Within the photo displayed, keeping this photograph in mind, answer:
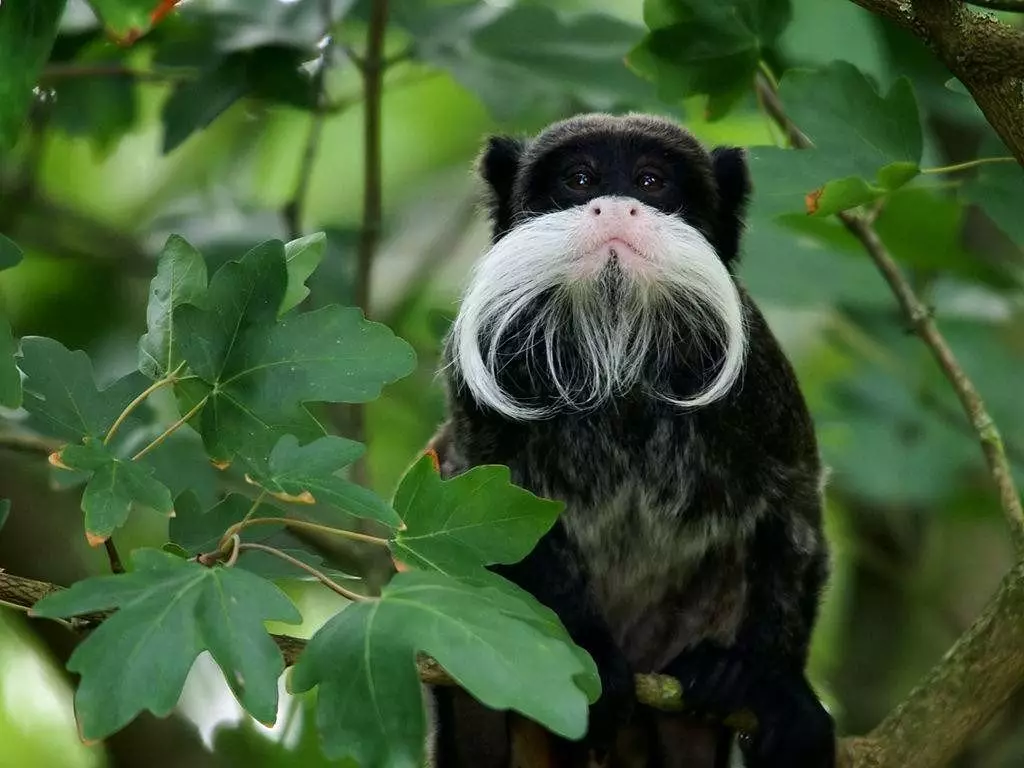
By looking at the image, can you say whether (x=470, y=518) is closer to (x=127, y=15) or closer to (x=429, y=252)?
(x=127, y=15)

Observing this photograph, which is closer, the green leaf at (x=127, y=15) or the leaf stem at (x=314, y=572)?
the leaf stem at (x=314, y=572)

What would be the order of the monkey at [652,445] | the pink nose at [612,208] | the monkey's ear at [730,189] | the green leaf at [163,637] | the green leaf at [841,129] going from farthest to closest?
1. the monkey's ear at [730,189]
2. the monkey at [652,445]
3. the pink nose at [612,208]
4. the green leaf at [841,129]
5. the green leaf at [163,637]

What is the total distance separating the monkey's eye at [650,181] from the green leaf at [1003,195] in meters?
0.58

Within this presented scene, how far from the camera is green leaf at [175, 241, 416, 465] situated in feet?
6.84

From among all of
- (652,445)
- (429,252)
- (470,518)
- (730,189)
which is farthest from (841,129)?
(429,252)

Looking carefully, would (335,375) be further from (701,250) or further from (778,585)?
(778,585)

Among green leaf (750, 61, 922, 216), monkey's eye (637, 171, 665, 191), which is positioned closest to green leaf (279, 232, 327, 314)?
green leaf (750, 61, 922, 216)

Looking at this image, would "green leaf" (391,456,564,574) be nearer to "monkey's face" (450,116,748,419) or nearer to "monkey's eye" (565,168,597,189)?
"monkey's face" (450,116,748,419)

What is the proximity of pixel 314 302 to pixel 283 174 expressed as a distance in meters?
1.93

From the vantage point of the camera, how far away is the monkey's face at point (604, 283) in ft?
9.18

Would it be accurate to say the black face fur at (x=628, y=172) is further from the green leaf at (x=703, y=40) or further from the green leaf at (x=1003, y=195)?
the green leaf at (x=1003, y=195)

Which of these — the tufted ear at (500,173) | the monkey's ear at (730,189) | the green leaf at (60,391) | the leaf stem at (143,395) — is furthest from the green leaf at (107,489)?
the monkey's ear at (730,189)

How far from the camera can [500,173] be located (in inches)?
130

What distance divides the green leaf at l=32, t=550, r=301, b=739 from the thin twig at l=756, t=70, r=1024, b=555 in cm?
156
